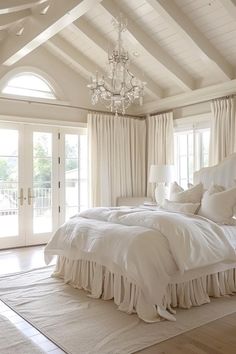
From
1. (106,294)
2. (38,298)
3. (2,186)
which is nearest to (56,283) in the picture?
(38,298)

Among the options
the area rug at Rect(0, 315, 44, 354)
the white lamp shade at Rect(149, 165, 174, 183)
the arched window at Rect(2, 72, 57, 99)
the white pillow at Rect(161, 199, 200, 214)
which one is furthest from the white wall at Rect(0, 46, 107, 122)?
the area rug at Rect(0, 315, 44, 354)

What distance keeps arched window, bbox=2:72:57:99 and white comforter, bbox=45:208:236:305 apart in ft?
10.9

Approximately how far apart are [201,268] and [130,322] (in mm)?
904

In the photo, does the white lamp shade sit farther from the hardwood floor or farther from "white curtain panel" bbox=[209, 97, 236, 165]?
the hardwood floor

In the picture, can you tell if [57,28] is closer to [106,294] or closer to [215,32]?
[215,32]

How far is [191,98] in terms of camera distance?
641cm

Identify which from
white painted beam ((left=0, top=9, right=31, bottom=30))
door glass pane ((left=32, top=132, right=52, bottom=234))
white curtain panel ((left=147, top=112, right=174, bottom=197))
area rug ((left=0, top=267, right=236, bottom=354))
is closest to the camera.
Answer: area rug ((left=0, top=267, right=236, bottom=354))

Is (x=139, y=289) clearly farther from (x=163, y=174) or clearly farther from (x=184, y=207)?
(x=163, y=174)

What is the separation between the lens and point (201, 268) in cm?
351

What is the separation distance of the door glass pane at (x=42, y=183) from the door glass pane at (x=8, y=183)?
33cm

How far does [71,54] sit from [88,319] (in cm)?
475

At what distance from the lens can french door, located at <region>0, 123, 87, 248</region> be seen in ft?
20.5

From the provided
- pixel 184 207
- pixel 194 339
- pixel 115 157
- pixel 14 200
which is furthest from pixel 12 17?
pixel 194 339

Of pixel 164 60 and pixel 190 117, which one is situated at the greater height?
pixel 164 60
